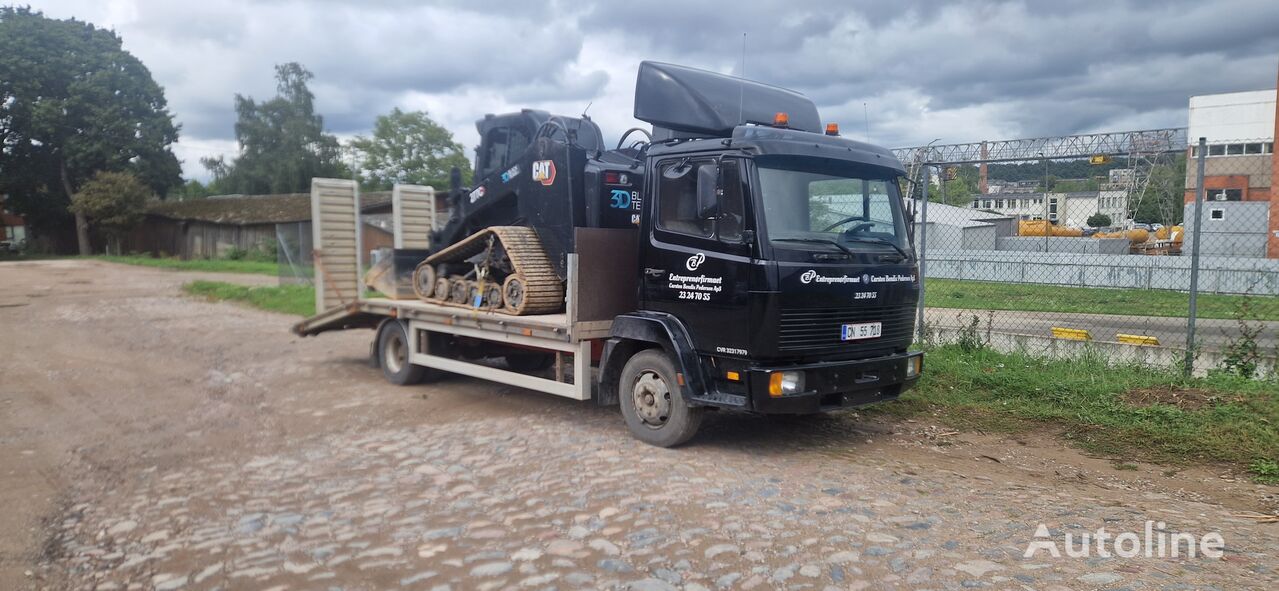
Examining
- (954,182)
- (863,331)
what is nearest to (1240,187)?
(954,182)

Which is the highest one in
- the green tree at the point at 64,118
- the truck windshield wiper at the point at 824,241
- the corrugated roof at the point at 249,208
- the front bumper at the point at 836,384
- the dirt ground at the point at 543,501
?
the green tree at the point at 64,118

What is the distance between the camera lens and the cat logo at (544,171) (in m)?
8.23

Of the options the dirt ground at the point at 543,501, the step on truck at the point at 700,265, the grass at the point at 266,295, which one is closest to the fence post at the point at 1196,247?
the dirt ground at the point at 543,501

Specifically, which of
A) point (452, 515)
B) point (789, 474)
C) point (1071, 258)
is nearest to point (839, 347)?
point (789, 474)

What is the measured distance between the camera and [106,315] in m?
17.6

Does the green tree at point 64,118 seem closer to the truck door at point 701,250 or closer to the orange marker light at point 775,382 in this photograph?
the truck door at point 701,250

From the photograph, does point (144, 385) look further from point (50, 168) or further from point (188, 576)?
point (50, 168)

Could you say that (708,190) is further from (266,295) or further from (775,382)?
(266,295)

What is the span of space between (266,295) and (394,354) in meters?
11.9

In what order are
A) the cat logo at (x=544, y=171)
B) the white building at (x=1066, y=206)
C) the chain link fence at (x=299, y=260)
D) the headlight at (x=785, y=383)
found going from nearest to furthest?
the headlight at (x=785, y=383)
the cat logo at (x=544, y=171)
the white building at (x=1066, y=206)
the chain link fence at (x=299, y=260)

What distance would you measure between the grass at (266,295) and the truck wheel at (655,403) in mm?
12564

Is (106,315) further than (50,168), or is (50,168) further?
(50,168)

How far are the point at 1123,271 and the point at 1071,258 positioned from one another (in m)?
1.48

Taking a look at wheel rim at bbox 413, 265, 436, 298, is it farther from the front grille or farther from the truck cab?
the front grille
